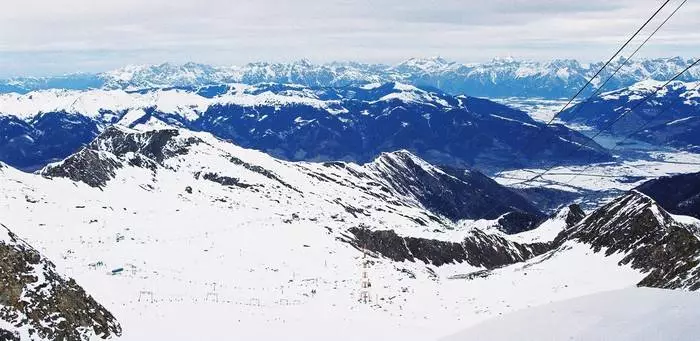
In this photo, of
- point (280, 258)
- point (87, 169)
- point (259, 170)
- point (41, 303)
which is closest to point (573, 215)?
point (259, 170)

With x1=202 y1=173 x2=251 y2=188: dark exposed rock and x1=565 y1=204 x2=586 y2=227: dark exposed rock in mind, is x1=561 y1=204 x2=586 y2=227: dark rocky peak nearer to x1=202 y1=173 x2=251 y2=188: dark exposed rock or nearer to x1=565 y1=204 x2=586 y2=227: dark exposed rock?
x1=565 y1=204 x2=586 y2=227: dark exposed rock

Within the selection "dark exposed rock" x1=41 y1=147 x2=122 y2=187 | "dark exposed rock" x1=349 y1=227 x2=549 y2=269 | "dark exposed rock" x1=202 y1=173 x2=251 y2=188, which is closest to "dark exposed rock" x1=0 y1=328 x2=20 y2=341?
"dark exposed rock" x1=349 y1=227 x2=549 y2=269

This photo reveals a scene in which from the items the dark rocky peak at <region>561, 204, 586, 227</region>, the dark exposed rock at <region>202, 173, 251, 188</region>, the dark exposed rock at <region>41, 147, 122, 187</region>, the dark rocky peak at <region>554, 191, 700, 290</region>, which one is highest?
the dark rocky peak at <region>554, 191, 700, 290</region>

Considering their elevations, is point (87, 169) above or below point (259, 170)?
above

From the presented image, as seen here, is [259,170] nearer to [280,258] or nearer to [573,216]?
[573,216]

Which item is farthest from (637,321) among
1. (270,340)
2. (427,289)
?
(427,289)

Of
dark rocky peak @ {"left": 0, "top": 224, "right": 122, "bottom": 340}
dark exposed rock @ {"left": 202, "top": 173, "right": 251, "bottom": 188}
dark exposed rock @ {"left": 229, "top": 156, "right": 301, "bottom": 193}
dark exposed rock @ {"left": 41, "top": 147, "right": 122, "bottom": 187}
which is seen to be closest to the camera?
dark rocky peak @ {"left": 0, "top": 224, "right": 122, "bottom": 340}
